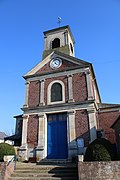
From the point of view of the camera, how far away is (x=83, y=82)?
45.3ft

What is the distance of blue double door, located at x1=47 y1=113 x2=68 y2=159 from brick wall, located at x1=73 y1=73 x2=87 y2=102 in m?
1.66

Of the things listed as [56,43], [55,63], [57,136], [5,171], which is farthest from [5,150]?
[56,43]

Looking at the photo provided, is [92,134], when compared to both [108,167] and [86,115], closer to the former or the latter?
[86,115]

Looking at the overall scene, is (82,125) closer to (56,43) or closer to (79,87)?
(79,87)

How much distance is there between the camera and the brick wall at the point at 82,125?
39.3 feet

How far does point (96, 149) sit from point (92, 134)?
3.33m

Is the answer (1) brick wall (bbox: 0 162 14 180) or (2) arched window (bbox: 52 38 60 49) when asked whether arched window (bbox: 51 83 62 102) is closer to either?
(2) arched window (bbox: 52 38 60 49)

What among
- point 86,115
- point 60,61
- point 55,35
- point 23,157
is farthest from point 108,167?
point 55,35

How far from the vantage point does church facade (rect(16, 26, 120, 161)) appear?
12234 millimetres

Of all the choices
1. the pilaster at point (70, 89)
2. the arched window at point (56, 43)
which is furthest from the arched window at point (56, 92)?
the arched window at point (56, 43)

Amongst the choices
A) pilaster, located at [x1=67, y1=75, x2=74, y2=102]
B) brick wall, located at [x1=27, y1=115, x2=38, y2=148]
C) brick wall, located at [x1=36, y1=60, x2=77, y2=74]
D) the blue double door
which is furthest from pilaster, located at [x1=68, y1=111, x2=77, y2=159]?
brick wall, located at [x1=36, y1=60, x2=77, y2=74]

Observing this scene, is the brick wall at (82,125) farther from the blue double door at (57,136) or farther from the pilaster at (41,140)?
the pilaster at (41,140)

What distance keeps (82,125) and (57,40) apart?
10.0 metres

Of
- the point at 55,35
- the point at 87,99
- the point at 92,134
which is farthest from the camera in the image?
the point at 55,35
